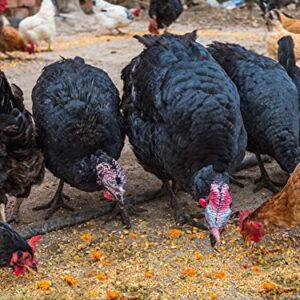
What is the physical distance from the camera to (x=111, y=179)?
472 centimetres

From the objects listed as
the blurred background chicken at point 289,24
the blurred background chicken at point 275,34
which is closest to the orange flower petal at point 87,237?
the blurred background chicken at point 275,34

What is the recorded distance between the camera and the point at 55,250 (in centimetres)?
475

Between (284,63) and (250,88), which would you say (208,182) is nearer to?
(250,88)

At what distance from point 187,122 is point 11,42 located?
8.34 meters

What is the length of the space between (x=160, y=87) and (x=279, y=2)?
35.3ft

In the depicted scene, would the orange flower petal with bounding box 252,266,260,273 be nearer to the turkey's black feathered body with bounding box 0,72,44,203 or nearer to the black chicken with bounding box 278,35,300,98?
the turkey's black feathered body with bounding box 0,72,44,203

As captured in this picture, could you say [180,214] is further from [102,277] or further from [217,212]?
[102,277]

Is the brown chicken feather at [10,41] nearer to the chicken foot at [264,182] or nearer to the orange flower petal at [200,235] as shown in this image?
the chicken foot at [264,182]

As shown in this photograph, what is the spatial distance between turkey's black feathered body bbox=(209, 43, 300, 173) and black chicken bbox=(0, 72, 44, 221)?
178 cm

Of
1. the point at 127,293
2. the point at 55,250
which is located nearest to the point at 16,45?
the point at 55,250

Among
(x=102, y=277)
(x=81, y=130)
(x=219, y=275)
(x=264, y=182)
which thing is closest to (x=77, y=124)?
(x=81, y=130)

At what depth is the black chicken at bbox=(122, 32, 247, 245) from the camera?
4539mm

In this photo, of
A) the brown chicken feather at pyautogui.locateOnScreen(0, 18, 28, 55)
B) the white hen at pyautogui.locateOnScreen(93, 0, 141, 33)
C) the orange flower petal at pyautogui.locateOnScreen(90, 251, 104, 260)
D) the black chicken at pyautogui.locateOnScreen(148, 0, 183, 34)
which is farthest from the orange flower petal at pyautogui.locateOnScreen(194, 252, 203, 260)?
the white hen at pyautogui.locateOnScreen(93, 0, 141, 33)

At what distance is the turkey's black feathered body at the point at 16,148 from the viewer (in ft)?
15.9
